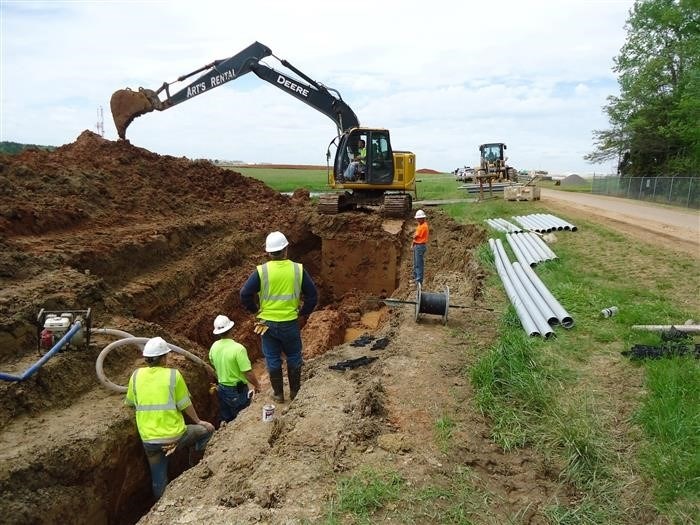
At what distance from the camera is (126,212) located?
1233 cm

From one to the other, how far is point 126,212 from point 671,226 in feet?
50.8

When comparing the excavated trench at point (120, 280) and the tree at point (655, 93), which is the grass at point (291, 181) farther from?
the tree at point (655, 93)

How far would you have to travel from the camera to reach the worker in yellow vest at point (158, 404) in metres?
5.32

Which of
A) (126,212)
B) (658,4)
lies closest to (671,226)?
(126,212)

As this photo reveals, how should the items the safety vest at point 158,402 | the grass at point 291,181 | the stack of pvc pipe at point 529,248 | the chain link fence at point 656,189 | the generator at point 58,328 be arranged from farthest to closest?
the grass at point 291,181 → the chain link fence at point 656,189 → the stack of pvc pipe at point 529,248 → the generator at point 58,328 → the safety vest at point 158,402

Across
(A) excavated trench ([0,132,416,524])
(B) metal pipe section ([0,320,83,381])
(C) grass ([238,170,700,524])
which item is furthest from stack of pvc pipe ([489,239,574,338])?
(B) metal pipe section ([0,320,83,381])

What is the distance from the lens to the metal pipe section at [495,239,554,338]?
20.1 ft

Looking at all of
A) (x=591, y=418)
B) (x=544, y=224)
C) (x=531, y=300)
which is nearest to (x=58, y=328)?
(x=591, y=418)

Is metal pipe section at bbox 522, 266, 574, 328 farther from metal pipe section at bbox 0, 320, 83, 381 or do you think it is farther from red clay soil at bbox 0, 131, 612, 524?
metal pipe section at bbox 0, 320, 83, 381

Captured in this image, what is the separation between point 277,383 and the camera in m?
6.11

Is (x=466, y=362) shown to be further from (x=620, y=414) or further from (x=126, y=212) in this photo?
(x=126, y=212)

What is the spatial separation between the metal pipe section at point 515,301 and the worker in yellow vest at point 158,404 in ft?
13.3

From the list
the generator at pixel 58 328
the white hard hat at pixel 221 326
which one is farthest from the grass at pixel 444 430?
the generator at pixel 58 328

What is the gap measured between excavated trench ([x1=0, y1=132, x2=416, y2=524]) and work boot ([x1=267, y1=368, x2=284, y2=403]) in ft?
5.11
